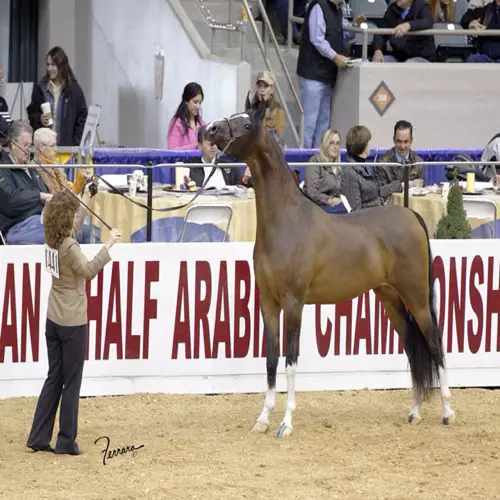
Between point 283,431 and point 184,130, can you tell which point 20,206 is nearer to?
point 283,431

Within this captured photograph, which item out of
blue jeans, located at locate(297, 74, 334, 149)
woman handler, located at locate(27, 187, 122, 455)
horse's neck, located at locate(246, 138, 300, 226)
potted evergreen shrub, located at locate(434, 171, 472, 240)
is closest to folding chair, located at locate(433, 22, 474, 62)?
blue jeans, located at locate(297, 74, 334, 149)

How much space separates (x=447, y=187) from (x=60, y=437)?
564cm

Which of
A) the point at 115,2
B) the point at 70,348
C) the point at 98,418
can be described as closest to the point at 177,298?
the point at 98,418

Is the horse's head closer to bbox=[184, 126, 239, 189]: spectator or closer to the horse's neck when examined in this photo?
the horse's neck

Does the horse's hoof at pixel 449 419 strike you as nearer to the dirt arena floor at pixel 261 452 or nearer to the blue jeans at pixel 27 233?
the dirt arena floor at pixel 261 452

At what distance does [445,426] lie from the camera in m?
9.47

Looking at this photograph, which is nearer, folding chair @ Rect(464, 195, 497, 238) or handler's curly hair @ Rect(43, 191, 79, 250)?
handler's curly hair @ Rect(43, 191, 79, 250)

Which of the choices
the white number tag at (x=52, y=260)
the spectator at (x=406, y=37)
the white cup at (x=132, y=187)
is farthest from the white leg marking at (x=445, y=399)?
the spectator at (x=406, y=37)

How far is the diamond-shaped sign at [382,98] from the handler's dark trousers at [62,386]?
9903 millimetres

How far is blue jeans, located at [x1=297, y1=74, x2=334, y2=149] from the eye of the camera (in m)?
17.2

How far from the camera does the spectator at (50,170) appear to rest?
11.0 metres

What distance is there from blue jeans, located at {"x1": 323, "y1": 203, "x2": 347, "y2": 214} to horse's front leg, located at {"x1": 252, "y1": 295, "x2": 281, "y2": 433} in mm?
3083

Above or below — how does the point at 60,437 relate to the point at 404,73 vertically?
below

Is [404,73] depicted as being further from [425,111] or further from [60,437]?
[60,437]
